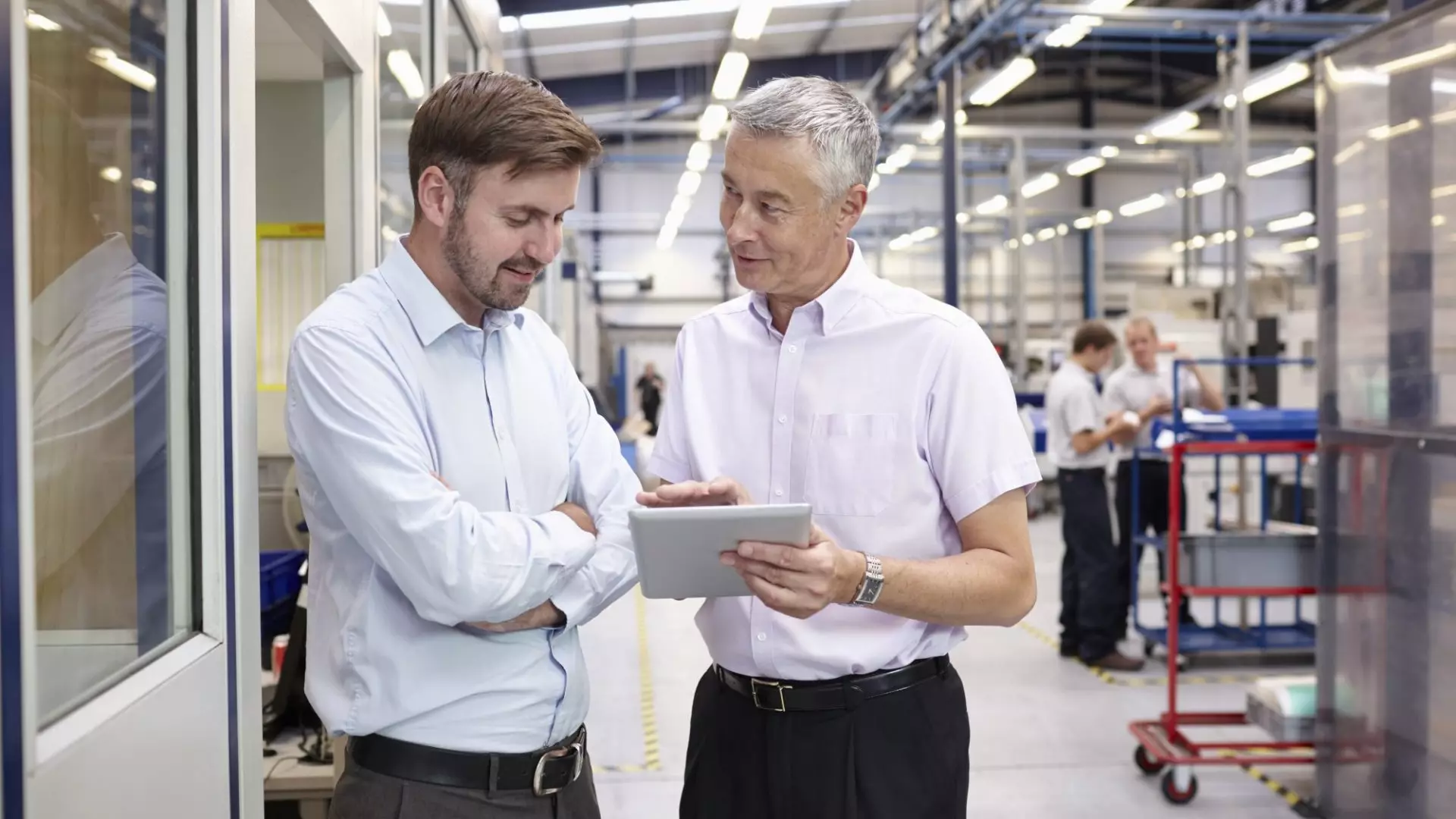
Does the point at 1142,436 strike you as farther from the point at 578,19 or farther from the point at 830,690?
the point at 578,19

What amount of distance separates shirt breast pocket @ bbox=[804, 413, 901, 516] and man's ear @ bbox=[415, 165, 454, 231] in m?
0.70

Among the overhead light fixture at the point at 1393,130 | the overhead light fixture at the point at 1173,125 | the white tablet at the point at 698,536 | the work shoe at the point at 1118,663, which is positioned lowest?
the work shoe at the point at 1118,663

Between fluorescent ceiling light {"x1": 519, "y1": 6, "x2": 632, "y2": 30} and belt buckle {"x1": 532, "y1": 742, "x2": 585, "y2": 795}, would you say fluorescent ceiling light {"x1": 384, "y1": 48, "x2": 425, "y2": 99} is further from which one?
fluorescent ceiling light {"x1": 519, "y1": 6, "x2": 632, "y2": 30}

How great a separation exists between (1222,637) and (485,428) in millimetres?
4295

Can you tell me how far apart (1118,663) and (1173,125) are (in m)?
7.58

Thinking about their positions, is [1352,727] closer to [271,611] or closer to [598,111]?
[271,611]

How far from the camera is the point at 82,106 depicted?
1.62m

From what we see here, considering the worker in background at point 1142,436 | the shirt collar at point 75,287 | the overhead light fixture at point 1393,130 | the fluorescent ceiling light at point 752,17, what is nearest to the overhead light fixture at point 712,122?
the fluorescent ceiling light at point 752,17

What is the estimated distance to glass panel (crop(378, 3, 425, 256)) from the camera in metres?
3.00

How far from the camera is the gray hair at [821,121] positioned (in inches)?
67.3

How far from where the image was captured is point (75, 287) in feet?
5.15

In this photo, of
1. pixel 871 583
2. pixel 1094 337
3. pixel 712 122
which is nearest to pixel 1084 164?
pixel 712 122

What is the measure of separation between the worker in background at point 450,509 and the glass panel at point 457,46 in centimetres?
213

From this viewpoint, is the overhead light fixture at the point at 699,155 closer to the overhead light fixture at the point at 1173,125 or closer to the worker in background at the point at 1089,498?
the overhead light fixture at the point at 1173,125
